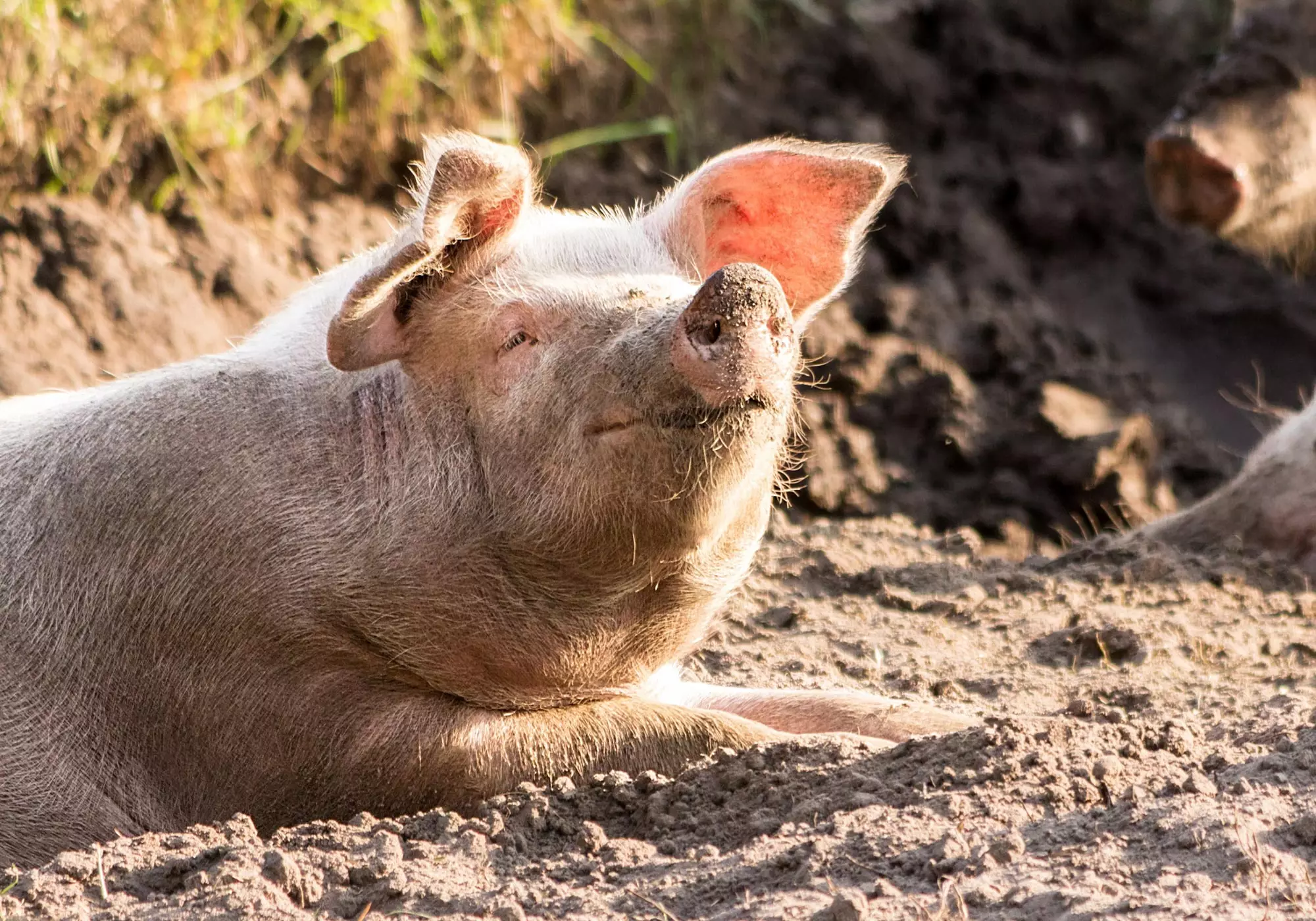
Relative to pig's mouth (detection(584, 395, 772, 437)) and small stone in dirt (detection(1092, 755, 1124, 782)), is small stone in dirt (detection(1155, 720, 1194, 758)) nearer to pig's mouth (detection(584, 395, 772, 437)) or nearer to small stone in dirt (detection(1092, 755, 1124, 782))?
small stone in dirt (detection(1092, 755, 1124, 782))

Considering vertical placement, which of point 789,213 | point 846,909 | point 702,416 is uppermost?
point 789,213

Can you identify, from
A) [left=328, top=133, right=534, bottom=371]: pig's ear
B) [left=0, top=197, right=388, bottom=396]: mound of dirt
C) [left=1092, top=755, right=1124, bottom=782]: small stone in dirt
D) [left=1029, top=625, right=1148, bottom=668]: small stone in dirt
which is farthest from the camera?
[left=0, top=197, right=388, bottom=396]: mound of dirt

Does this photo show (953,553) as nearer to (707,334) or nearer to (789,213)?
(789,213)

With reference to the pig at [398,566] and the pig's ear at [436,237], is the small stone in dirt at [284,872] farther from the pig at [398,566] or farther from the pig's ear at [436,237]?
the pig's ear at [436,237]

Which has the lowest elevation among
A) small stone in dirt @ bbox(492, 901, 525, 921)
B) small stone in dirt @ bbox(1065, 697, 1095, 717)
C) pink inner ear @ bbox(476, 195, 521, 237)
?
small stone in dirt @ bbox(492, 901, 525, 921)

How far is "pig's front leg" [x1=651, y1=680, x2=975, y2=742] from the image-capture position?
396 cm

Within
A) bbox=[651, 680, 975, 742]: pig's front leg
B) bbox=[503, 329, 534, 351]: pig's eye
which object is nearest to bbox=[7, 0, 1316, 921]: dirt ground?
bbox=[651, 680, 975, 742]: pig's front leg

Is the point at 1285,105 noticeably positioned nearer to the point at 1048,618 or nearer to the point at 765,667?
the point at 1048,618

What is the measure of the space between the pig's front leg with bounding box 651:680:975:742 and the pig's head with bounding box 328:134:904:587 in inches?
15.8

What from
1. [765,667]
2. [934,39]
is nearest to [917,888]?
[765,667]

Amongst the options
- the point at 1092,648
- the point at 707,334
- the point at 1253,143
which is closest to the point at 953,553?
the point at 1092,648

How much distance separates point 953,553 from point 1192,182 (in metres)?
1.80

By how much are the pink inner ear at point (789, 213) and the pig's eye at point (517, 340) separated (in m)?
0.56

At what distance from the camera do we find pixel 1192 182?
22.2ft
